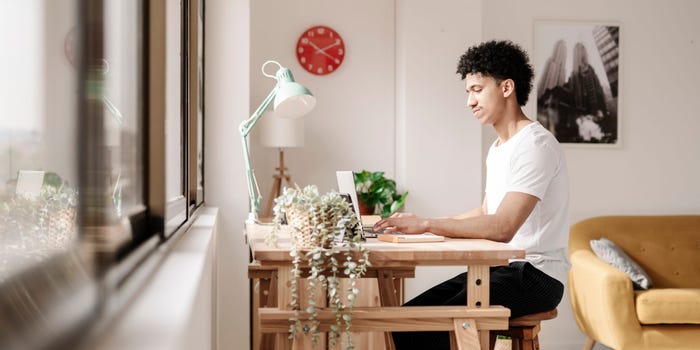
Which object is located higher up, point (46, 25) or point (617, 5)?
point (617, 5)

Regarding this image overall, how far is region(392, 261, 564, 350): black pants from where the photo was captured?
2412mm

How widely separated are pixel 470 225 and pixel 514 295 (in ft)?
0.83

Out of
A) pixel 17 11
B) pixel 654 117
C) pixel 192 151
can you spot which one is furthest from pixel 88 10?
pixel 654 117

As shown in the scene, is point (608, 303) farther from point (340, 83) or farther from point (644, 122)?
point (340, 83)

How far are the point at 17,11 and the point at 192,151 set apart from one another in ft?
8.21

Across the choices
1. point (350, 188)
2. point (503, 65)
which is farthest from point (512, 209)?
point (503, 65)

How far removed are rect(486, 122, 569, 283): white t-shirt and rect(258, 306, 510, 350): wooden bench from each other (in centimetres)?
58

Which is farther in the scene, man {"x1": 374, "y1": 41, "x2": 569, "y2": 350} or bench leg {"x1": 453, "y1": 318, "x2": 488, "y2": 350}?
man {"x1": 374, "y1": 41, "x2": 569, "y2": 350}

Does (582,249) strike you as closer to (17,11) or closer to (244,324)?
(244,324)

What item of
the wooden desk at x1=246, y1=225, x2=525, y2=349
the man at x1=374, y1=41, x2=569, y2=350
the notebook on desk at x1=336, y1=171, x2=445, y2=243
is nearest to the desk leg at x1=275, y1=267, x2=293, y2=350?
the wooden desk at x1=246, y1=225, x2=525, y2=349

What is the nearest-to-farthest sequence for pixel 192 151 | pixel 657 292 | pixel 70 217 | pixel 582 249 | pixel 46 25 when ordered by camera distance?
pixel 46 25 → pixel 70 217 → pixel 192 151 → pixel 657 292 → pixel 582 249

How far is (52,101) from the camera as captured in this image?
0.76 metres

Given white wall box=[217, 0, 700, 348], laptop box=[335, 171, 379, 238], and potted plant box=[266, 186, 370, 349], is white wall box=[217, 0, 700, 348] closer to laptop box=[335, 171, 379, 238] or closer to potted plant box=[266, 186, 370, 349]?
laptop box=[335, 171, 379, 238]

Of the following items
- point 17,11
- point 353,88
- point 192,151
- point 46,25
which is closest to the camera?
point 17,11
